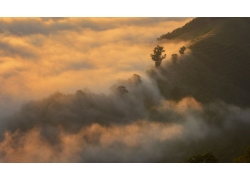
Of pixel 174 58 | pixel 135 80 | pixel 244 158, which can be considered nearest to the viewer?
pixel 244 158

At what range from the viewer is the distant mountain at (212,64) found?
6012 millimetres

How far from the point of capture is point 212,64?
242 inches

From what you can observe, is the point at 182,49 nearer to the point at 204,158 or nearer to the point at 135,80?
the point at 135,80

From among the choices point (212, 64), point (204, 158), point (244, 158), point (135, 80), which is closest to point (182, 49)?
point (212, 64)

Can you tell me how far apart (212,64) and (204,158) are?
5.77ft

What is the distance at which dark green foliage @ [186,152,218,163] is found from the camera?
227 inches

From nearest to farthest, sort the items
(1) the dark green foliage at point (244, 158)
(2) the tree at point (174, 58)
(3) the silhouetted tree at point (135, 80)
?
(1) the dark green foliage at point (244, 158)
(3) the silhouetted tree at point (135, 80)
(2) the tree at point (174, 58)

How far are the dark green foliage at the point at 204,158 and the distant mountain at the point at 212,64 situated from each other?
3.27 feet

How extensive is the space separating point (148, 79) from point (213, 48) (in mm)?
1391

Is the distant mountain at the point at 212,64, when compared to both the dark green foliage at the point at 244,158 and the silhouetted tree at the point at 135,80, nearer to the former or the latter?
the silhouetted tree at the point at 135,80

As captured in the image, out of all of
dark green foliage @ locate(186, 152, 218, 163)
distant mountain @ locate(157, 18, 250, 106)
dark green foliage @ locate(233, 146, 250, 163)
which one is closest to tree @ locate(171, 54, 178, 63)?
distant mountain @ locate(157, 18, 250, 106)

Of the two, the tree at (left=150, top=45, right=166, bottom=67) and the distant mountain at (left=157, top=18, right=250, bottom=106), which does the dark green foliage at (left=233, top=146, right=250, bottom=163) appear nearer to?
the distant mountain at (left=157, top=18, right=250, bottom=106)

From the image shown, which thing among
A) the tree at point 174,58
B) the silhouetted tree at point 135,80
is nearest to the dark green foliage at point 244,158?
the tree at point 174,58

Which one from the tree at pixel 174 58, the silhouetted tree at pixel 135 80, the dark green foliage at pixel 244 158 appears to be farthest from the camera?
the tree at pixel 174 58
